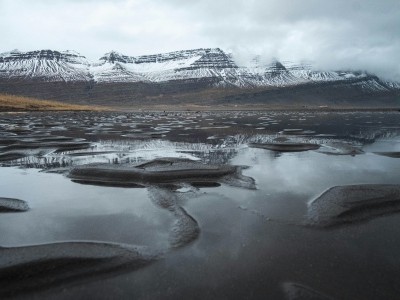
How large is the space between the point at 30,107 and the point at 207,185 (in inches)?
3459

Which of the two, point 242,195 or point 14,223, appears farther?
point 242,195

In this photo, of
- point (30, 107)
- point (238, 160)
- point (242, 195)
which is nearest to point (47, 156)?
point (238, 160)

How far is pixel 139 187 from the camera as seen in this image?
40.3ft

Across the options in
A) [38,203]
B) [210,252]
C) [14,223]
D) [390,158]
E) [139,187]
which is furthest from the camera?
[390,158]

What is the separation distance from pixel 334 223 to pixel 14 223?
Result: 807cm

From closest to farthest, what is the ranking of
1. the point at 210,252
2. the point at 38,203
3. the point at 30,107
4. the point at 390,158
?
the point at 210,252, the point at 38,203, the point at 390,158, the point at 30,107

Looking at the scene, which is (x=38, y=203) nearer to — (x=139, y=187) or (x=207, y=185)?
(x=139, y=187)

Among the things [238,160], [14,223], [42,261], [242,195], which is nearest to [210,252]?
[42,261]

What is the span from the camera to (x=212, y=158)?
18.1m

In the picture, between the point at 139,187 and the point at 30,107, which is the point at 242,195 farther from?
the point at 30,107

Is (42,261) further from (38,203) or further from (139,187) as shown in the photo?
(139,187)

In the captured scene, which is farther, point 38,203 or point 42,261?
point 38,203

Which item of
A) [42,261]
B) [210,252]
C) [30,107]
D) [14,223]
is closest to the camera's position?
[42,261]

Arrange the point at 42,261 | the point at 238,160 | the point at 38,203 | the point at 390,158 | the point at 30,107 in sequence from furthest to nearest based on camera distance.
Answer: the point at 30,107, the point at 390,158, the point at 238,160, the point at 38,203, the point at 42,261
